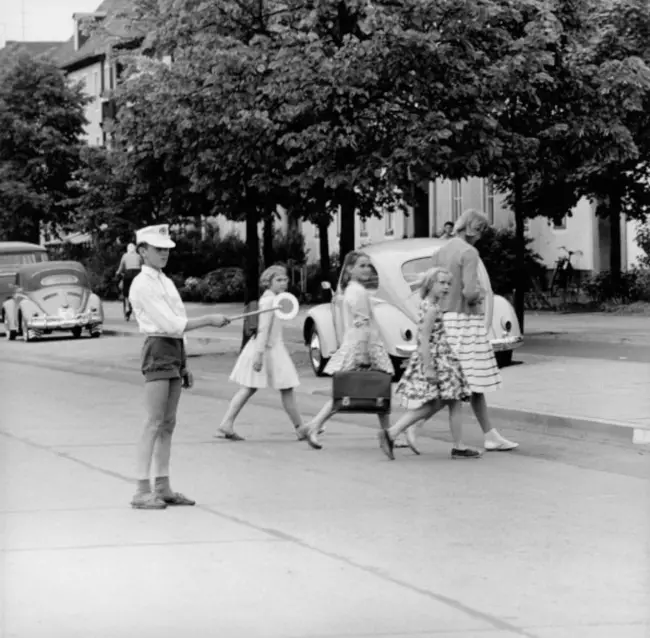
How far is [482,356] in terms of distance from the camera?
503 inches

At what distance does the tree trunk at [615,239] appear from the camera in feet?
122

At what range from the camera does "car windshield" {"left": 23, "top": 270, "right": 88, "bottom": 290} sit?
109ft

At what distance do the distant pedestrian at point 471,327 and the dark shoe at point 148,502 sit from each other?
358 centimetres

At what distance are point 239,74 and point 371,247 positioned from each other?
292cm

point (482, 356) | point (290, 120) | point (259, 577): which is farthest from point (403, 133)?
point (259, 577)

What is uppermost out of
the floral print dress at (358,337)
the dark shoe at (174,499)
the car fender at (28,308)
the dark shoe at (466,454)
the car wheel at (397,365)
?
the floral print dress at (358,337)

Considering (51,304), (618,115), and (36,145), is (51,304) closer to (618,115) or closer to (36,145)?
(618,115)

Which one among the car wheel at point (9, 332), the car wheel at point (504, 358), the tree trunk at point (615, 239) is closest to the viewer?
the car wheel at point (504, 358)

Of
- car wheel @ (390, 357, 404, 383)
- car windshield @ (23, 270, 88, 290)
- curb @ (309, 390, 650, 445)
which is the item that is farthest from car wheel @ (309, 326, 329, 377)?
car windshield @ (23, 270, 88, 290)

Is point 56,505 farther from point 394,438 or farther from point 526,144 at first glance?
point 526,144

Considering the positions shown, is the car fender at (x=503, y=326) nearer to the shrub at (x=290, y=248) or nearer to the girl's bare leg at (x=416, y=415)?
the girl's bare leg at (x=416, y=415)

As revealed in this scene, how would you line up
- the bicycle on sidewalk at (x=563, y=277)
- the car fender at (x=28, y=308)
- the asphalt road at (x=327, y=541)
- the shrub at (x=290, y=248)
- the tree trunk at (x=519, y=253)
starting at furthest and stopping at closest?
the shrub at (x=290, y=248) < the bicycle on sidewalk at (x=563, y=277) < the car fender at (x=28, y=308) < the tree trunk at (x=519, y=253) < the asphalt road at (x=327, y=541)

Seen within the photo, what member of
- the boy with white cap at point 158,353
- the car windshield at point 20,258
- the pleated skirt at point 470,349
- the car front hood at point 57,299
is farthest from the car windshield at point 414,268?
the car windshield at point 20,258

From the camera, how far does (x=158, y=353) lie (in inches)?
387
